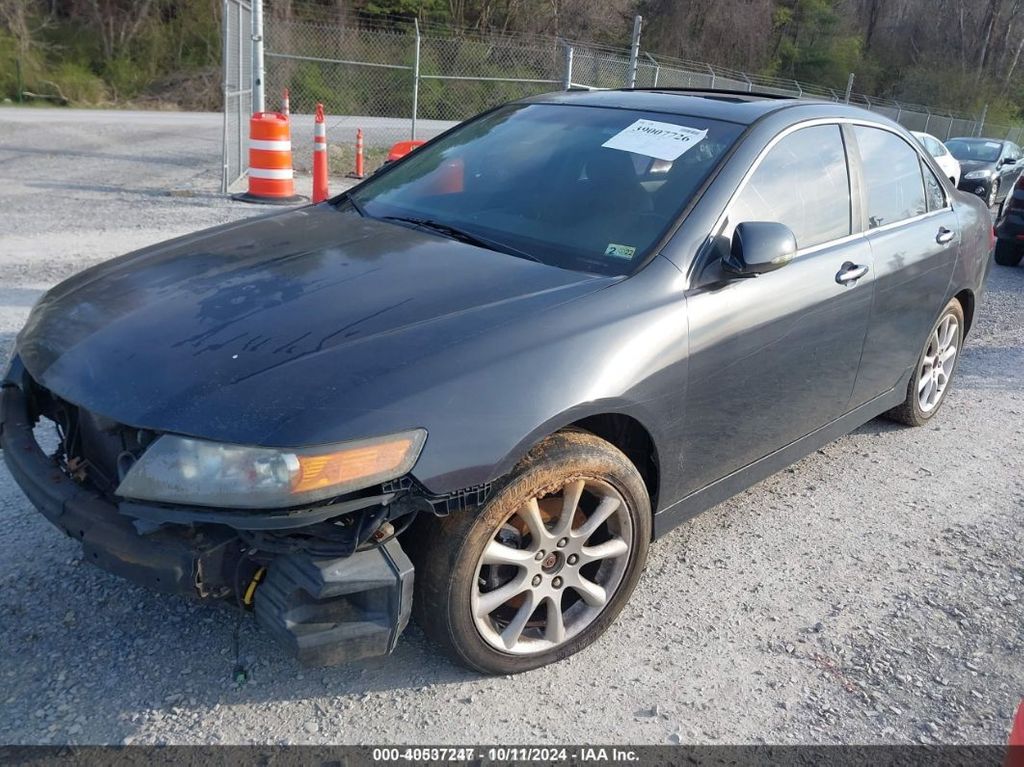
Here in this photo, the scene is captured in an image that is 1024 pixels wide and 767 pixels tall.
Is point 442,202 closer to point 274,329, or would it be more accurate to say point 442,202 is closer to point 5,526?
point 274,329

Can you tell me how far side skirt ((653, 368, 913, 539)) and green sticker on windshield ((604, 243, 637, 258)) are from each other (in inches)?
35.7

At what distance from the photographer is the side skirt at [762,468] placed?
3145 millimetres

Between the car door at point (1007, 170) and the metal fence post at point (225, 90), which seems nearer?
the metal fence post at point (225, 90)

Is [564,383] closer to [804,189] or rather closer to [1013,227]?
[804,189]

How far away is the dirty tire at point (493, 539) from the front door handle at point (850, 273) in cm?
141

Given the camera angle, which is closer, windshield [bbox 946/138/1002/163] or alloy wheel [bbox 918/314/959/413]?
alloy wheel [bbox 918/314/959/413]

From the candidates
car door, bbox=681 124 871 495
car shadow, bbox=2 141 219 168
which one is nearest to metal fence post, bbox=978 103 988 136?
car shadow, bbox=2 141 219 168

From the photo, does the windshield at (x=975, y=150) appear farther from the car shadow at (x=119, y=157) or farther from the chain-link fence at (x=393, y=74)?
the car shadow at (x=119, y=157)

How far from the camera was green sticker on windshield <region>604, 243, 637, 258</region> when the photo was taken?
3.04m

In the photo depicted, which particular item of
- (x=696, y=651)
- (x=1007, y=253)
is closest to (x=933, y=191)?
(x=696, y=651)

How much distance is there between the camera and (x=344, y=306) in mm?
2697

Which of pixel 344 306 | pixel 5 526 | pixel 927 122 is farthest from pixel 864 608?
pixel 927 122

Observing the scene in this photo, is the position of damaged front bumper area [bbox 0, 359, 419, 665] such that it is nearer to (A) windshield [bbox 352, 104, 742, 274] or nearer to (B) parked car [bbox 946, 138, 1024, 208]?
(A) windshield [bbox 352, 104, 742, 274]

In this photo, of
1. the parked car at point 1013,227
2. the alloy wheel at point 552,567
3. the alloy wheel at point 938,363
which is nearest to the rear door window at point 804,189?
the alloy wheel at point 552,567
